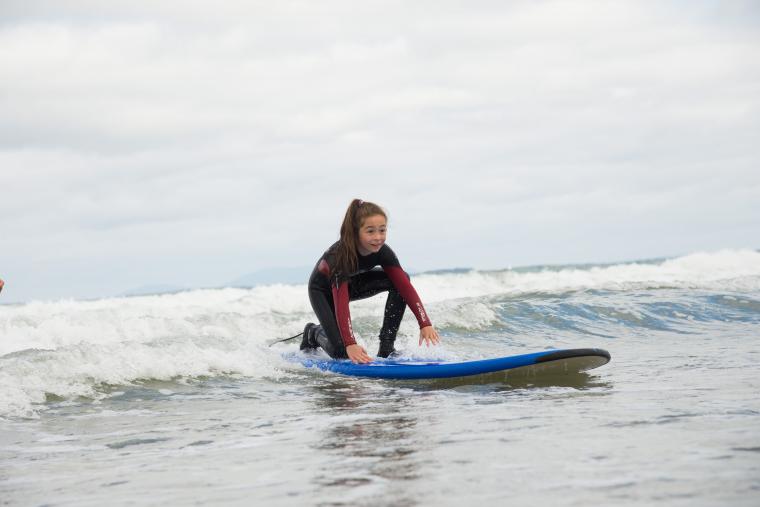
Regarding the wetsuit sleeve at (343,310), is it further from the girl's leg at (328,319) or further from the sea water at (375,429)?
the sea water at (375,429)

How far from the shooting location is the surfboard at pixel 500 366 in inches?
237

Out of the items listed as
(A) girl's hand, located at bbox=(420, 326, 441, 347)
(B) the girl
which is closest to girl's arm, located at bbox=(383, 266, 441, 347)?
(B) the girl

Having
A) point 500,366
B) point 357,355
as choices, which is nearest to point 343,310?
point 357,355

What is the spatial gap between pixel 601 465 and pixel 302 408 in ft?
8.80

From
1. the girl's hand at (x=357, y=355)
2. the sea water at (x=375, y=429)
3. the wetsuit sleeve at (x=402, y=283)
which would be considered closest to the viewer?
the sea water at (x=375, y=429)

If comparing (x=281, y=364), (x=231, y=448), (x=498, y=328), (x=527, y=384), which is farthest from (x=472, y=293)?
(x=231, y=448)

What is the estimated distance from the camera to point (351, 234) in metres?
6.86

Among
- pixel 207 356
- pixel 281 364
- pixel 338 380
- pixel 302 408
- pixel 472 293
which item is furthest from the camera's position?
pixel 472 293

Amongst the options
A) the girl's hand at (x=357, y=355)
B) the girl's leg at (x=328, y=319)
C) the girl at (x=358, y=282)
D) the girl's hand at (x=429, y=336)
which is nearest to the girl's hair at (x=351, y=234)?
the girl at (x=358, y=282)

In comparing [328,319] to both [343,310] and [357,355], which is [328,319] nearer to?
[343,310]

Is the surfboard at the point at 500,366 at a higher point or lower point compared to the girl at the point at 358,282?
lower

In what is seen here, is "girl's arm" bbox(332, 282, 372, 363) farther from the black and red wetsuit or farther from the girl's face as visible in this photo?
the girl's face

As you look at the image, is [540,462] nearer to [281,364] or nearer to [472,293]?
[281,364]

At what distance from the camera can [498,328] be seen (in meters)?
11.4
